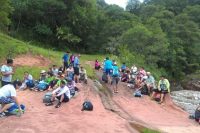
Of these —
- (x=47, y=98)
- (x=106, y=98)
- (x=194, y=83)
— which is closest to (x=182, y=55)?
(x=194, y=83)

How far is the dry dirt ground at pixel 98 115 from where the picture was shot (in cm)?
1310

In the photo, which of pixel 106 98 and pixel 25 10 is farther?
pixel 25 10

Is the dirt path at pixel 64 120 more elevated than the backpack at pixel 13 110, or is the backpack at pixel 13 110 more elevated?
the backpack at pixel 13 110

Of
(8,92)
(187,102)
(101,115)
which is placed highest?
(8,92)

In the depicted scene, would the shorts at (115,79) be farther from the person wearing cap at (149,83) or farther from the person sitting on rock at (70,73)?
the person sitting on rock at (70,73)

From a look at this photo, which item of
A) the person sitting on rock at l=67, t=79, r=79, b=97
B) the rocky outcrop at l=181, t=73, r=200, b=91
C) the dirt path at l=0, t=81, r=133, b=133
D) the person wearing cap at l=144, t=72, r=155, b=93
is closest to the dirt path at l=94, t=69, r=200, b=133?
the person wearing cap at l=144, t=72, r=155, b=93

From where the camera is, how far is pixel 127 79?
82.9ft

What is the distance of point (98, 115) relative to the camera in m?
15.6

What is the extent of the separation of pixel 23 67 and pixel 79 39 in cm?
1825

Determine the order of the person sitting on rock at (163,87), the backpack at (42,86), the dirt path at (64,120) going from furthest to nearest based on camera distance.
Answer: the person sitting on rock at (163,87) → the backpack at (42,86) → the dirt path at (64,120)

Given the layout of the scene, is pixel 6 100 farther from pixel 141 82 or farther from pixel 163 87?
pixel 141 82

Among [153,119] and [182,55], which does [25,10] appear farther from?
[153,119]

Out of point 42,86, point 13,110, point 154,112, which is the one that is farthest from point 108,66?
point 13,110

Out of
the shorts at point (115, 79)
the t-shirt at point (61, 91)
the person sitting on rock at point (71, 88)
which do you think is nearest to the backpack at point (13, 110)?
the t-shirt at point (61, 91)
